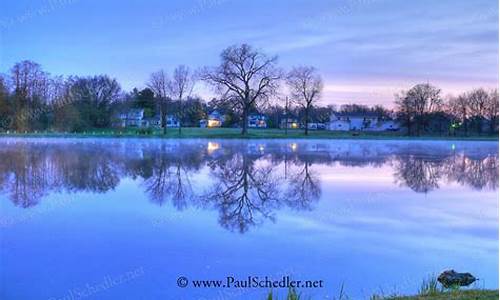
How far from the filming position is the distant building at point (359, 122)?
10444cm

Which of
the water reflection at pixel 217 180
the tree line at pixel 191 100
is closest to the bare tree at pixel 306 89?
the tree line at pixel 191 100

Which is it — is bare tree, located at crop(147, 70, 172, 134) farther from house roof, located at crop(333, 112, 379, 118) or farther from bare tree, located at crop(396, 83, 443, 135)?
house roof, located at crop(333, 112, 379, 118)

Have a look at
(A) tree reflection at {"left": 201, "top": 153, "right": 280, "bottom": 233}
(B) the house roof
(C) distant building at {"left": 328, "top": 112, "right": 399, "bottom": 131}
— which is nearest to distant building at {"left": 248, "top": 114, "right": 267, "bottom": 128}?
(C) distant building at {"left": 328, "top": 112, "right": 399, "bottom": 131}

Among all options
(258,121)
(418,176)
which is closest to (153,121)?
(258,121)

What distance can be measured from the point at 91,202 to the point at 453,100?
89.5 metres

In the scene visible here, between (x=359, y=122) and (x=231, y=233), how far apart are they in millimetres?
103921

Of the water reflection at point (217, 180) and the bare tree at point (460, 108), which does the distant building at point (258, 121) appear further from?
the water reflection at point (217, 180)

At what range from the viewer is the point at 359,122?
363 feet

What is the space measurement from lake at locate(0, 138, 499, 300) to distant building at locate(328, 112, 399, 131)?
89098 mm

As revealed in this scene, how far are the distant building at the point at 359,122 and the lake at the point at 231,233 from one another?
292ft

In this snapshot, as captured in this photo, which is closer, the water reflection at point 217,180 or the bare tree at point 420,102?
the water reflection at point 217,180

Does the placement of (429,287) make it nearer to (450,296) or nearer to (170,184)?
(450,296)

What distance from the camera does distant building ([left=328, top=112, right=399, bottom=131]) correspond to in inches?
4112

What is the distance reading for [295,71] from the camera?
235 feet
